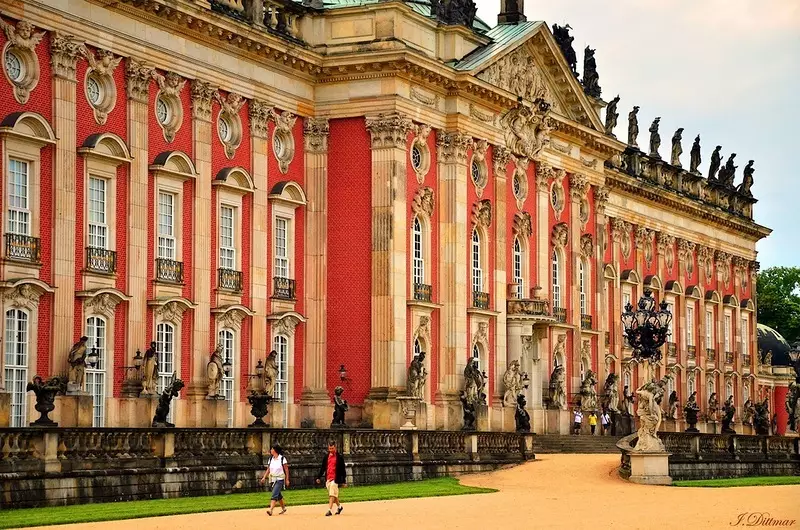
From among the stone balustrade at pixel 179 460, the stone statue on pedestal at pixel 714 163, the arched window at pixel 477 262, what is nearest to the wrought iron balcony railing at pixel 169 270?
the stone balustrade at pixel 179 460

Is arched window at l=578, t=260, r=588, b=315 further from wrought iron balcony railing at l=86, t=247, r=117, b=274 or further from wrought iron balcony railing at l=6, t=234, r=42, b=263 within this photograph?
wrought iron balcony railing at l=6, t=234, r=42, b=263

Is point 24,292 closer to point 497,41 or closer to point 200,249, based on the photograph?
point 200,249

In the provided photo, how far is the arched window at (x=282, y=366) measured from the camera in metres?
52.7

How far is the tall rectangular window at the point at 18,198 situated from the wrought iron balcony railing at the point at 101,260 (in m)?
2.25

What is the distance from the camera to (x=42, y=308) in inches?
1693

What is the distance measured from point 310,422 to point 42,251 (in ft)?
41.8

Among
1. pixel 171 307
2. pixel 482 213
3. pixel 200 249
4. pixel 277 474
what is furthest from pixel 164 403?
pixel 482 213

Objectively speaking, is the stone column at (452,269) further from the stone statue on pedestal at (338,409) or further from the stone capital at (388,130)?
the stone statue on pedestal at (338,409)

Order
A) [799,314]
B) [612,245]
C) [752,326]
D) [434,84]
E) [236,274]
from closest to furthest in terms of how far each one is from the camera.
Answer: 1. [236,274]
2. [434,84]
3. [612,245]
4. [752,326]
5. [799,314]

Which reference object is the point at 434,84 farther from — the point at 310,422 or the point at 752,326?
the point at 752,326

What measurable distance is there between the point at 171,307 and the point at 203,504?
1300 cm

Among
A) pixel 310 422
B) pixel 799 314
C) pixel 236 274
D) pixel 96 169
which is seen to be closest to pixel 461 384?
pixel 310 422

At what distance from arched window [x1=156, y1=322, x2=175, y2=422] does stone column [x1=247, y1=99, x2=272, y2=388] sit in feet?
12.5

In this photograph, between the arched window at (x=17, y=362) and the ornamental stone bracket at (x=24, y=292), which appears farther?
the arched window at (x=17, y=362)
